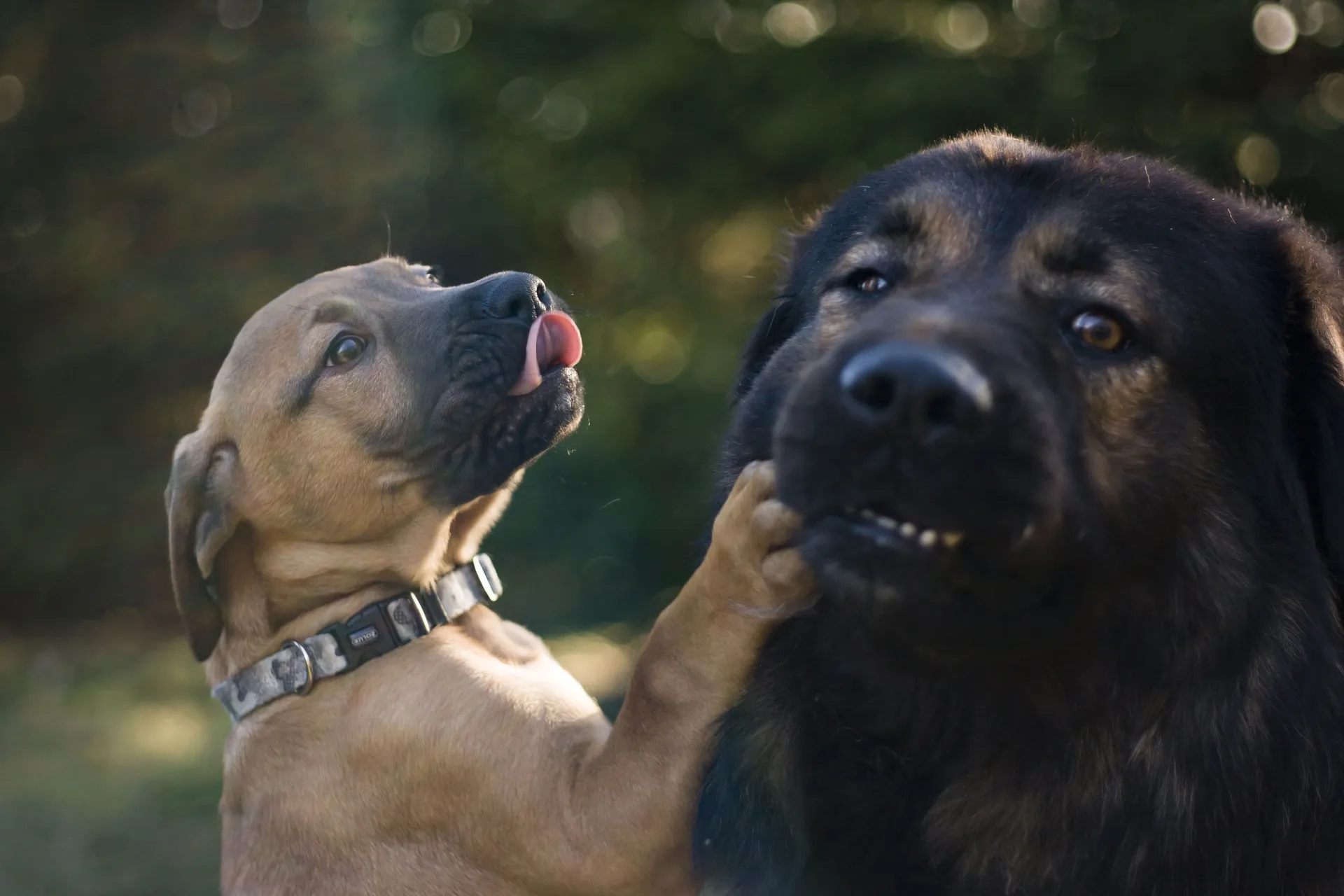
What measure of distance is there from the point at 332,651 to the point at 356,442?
0.58 metres

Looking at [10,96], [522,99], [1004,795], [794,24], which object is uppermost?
[10,96]

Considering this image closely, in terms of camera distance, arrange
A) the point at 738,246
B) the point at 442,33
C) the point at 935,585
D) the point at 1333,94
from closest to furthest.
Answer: the point at 935,585, the point at 1333,94, the point at 738,246, the point at 442,33

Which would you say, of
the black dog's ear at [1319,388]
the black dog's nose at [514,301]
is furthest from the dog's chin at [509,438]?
the black dog's ear at [1319,388]

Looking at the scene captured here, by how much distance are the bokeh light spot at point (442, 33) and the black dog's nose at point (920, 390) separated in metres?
6.94

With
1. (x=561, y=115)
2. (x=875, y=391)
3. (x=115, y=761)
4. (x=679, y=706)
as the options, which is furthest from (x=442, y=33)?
(x=875, y=391)

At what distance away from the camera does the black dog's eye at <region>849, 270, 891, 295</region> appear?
9.00 feet

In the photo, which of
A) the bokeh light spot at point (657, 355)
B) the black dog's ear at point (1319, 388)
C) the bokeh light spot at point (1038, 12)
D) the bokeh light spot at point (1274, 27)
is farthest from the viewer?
the bokeh light spot at point (657, 355)

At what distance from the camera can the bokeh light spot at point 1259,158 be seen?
6.59 meters

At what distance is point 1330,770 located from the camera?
2.46 m

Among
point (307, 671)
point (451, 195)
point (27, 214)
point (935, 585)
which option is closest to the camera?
point (935, 585)

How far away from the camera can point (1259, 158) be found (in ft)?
21.7

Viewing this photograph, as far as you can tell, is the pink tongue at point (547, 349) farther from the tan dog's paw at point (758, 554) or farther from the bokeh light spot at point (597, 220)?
the bokeh light spot at point (597, 220)

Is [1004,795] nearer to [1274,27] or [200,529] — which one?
[200,529]

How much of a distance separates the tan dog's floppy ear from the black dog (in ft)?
5.31
